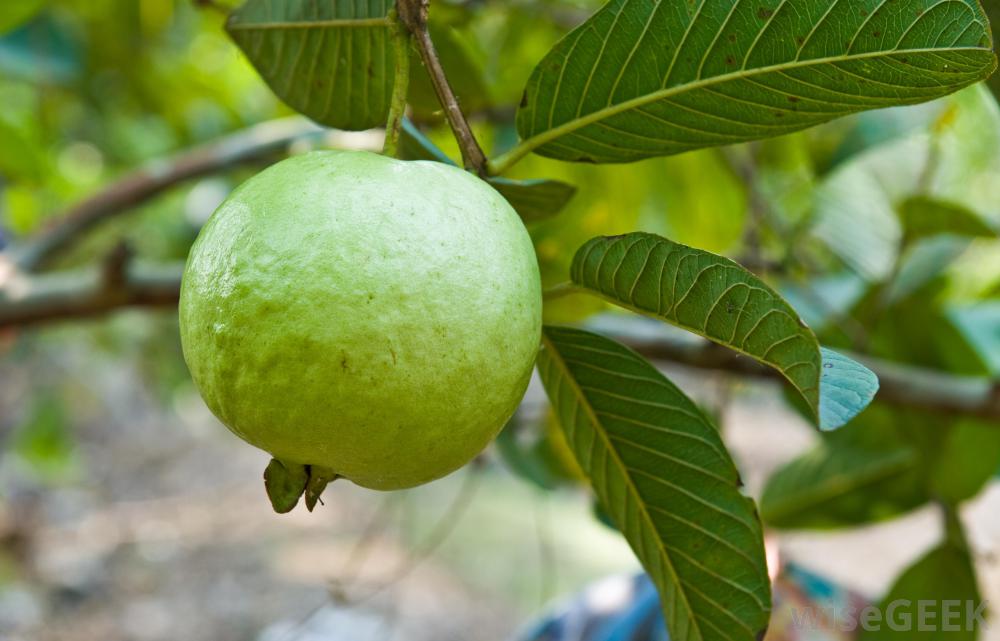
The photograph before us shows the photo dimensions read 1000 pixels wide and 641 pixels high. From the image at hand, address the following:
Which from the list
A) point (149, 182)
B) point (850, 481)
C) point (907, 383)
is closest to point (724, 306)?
point (907, 383)

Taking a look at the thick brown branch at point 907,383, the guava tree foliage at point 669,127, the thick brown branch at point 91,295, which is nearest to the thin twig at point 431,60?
the guava tree foliage at point 669,127

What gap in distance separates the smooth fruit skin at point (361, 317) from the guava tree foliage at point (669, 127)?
0.30ft

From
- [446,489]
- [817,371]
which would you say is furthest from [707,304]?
[446,489]

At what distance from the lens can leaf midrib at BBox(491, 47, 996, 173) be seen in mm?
561

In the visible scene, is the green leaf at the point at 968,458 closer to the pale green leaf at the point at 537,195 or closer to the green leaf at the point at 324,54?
the pale green leaf at the point at 537,195

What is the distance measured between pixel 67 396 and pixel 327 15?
451cm

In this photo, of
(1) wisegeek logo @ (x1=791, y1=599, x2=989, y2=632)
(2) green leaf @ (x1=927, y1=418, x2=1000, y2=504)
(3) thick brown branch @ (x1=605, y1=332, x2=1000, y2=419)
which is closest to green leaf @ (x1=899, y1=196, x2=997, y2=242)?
(3) thick brown branch @ (x1=605, y1=332, x2=1000, y2=419)

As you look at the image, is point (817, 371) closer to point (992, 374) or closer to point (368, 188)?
→ point (368, 188)

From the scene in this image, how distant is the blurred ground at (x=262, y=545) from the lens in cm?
344

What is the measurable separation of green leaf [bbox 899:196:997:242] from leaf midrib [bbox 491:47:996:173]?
0.66 meters

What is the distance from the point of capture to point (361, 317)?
498mm

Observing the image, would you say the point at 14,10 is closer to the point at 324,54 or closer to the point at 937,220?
the point at 324,54

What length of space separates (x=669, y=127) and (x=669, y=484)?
0.87 ft

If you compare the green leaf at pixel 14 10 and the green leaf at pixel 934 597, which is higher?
the green leaf at pixel 14 10
